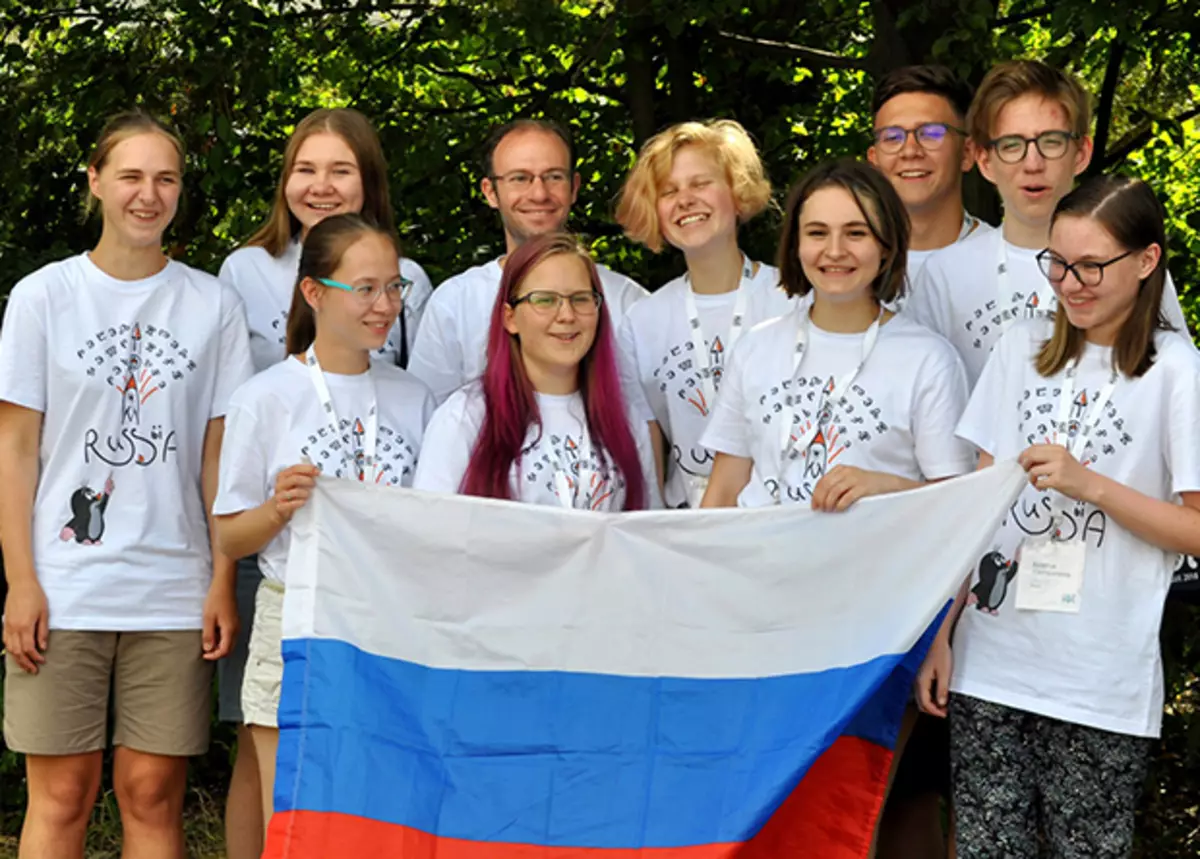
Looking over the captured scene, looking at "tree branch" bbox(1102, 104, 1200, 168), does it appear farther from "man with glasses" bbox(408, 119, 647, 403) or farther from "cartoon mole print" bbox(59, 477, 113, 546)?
"cartoon mole print" bbox(59, 477, 113, 546)

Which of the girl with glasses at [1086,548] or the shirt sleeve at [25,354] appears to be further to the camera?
the shirt sleeve at [25,354]

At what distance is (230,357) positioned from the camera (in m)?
4.81

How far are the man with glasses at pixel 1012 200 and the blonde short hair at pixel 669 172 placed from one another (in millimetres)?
575

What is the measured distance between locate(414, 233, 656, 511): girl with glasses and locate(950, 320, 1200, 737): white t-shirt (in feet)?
3.44

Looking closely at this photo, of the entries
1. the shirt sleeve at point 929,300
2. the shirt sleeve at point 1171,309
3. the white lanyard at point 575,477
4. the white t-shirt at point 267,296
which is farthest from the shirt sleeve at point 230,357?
the shirt sleeve at point 1171,309

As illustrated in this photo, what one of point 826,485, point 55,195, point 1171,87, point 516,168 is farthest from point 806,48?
point 826,485

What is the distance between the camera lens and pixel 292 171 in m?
5.12

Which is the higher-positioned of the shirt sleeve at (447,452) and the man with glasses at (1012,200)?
the man with glasses at (1012,200)

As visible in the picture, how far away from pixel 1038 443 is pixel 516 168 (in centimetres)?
184

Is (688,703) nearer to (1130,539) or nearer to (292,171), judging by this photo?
(1130,539)

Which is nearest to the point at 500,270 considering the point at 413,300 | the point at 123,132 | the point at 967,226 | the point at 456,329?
the point at 456,329

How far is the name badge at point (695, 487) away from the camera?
15.7 ft

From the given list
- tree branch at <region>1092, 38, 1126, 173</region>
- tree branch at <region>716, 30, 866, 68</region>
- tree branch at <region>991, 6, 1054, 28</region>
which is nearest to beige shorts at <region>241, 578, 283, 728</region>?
tree branch at <region>991, 6, 1054, 28</region>

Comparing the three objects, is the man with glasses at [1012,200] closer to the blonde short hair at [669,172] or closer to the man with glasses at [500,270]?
the blonde short hair at [669,172]
